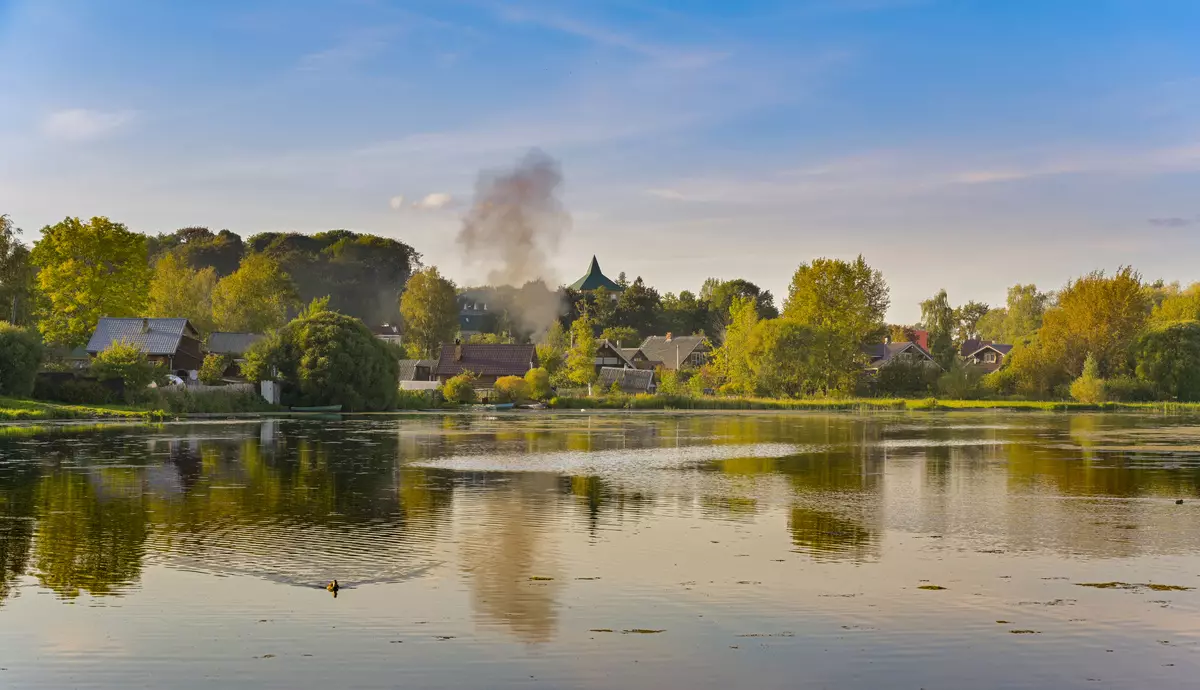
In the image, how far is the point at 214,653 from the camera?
1238 cm

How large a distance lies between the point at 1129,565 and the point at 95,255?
273 feet

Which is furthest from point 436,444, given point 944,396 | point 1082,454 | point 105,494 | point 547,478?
point 944,396

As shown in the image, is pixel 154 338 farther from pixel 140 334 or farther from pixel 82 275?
pixel 82 275

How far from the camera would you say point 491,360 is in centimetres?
10619

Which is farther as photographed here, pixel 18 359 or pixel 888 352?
pixel 888 352

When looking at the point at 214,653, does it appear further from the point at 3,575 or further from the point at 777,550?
the point at 777,550

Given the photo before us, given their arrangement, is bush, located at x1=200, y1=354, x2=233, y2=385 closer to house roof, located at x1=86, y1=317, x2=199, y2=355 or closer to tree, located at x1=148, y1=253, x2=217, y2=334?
house roof, located at x1=86, y1=317, x2=199, y2=355

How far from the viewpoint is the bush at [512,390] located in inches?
3588

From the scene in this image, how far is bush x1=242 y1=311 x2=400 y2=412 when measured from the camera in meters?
74.2

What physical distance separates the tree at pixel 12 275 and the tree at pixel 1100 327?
86.3m

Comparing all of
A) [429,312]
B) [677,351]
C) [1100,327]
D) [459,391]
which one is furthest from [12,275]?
[1100,327]

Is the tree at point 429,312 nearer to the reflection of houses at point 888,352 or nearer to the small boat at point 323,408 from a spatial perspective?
the reflection of houses at point 888,352

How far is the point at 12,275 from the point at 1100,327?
90.8 meters

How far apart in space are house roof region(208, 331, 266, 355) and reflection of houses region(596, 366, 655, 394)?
3331cm
